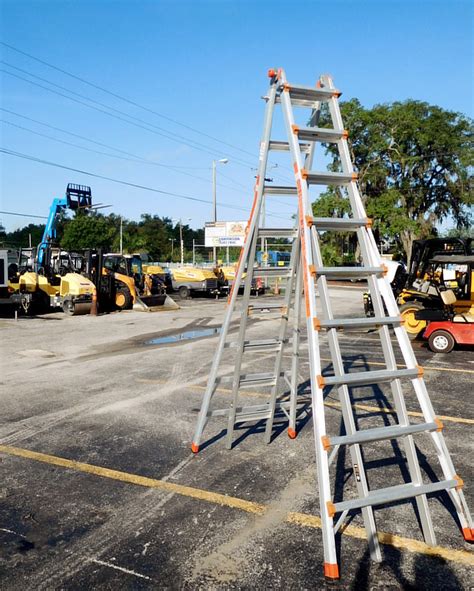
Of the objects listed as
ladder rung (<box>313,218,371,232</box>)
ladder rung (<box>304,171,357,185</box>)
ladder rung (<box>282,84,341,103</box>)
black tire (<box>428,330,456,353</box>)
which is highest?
ladder rung (<box>282,84,341,103</box>)

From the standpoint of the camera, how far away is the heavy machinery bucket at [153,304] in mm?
20100

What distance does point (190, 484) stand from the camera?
4.30m

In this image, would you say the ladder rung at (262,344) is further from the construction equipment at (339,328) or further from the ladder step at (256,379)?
the ladder step at (256,379)

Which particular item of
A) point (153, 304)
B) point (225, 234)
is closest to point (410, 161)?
point (225, 234)

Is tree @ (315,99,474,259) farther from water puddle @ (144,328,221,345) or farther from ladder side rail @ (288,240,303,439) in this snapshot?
ladder side rail @ (288,240,303,439)

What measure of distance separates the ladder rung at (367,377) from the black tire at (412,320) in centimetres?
978

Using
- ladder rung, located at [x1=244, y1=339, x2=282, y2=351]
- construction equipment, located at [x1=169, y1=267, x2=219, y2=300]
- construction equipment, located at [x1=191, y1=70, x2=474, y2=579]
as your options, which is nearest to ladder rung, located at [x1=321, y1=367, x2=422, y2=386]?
construction equipment, located at [x1=191, y1=70, x2=474, y2=579]

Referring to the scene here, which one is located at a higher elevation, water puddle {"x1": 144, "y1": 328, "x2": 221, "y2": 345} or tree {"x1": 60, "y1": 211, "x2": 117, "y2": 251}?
tree {"x1": 60, "y1": 211, "x2": 117, "y2": 251}

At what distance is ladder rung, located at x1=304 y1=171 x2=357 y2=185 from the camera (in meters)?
3.62

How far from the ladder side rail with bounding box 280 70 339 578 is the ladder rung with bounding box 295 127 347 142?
3.1 inches

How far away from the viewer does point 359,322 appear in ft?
10.8

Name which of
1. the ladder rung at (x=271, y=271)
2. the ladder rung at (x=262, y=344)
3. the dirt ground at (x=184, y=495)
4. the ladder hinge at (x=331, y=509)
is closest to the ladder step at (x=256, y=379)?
the ladder rung at (x=262, y=344)

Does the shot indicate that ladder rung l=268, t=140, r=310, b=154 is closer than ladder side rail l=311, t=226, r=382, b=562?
No

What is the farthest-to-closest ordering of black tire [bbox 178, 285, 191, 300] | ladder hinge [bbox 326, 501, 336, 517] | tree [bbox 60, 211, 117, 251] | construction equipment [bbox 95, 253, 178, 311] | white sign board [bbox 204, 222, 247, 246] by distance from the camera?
tree [bbox 60, 211, 117, 251] < white sign board [bbox 204, 222, 247, 246] < black tire [bbox 178, 285, 191, 300] < construction equipment [bbox 95, 253, 178, 311] < ladder hinge [bbox 326, 501, 336, 517]
